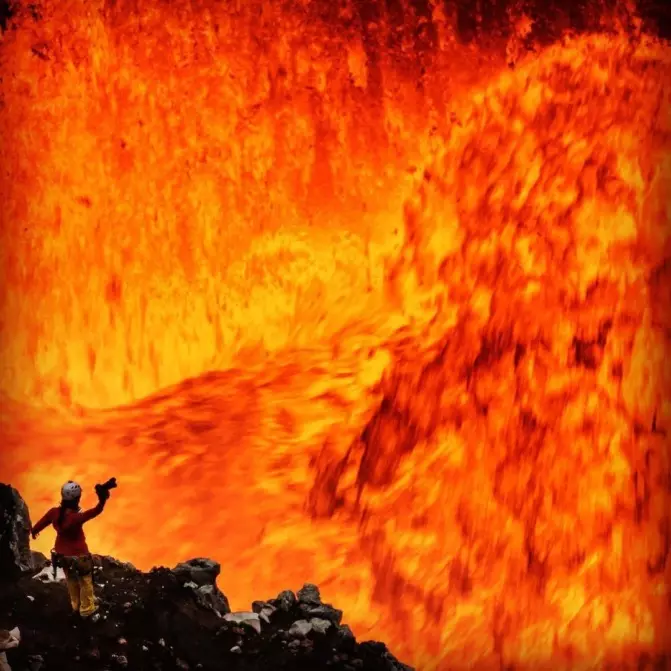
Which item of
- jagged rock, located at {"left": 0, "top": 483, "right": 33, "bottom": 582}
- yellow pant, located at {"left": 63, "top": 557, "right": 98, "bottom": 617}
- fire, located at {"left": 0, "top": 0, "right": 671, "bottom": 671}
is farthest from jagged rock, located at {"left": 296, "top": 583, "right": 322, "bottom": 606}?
jagged rock, located at {"left": 0, "top": 483, "right": 33, "bottom": 582}

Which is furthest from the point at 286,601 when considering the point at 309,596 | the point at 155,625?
the point at 155,625

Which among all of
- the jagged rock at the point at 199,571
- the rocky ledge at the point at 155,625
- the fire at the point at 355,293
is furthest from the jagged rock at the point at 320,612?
the fire at the point at 355,293

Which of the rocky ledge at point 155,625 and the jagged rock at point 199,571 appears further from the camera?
the jagged rock at point 199,571

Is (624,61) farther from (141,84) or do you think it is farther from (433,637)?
(433,637)

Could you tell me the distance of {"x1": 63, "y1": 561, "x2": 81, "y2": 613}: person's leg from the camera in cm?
260

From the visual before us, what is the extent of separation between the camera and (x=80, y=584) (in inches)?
103

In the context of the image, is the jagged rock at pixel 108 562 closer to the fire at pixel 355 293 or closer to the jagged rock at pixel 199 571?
the jagged rock at pixel 199 571

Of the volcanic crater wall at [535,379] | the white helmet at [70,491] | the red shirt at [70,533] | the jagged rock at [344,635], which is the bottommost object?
the jagged rock at [344,635]

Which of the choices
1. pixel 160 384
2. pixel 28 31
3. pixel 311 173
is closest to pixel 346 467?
pixel 160 384

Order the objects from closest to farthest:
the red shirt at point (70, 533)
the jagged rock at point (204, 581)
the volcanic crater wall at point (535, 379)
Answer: the red shirt at point (70, 533) < the jagged rock at point (204, 581) < the volcanic crater wall at point (535, 379)

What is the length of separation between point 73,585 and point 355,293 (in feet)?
4.97

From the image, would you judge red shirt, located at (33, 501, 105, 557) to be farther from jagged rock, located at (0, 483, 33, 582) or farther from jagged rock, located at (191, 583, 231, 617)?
jagged rock, located at (191, 583, 231, 617)

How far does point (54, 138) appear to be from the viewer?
366 centimetres

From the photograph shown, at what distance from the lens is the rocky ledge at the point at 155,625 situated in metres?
2.59
